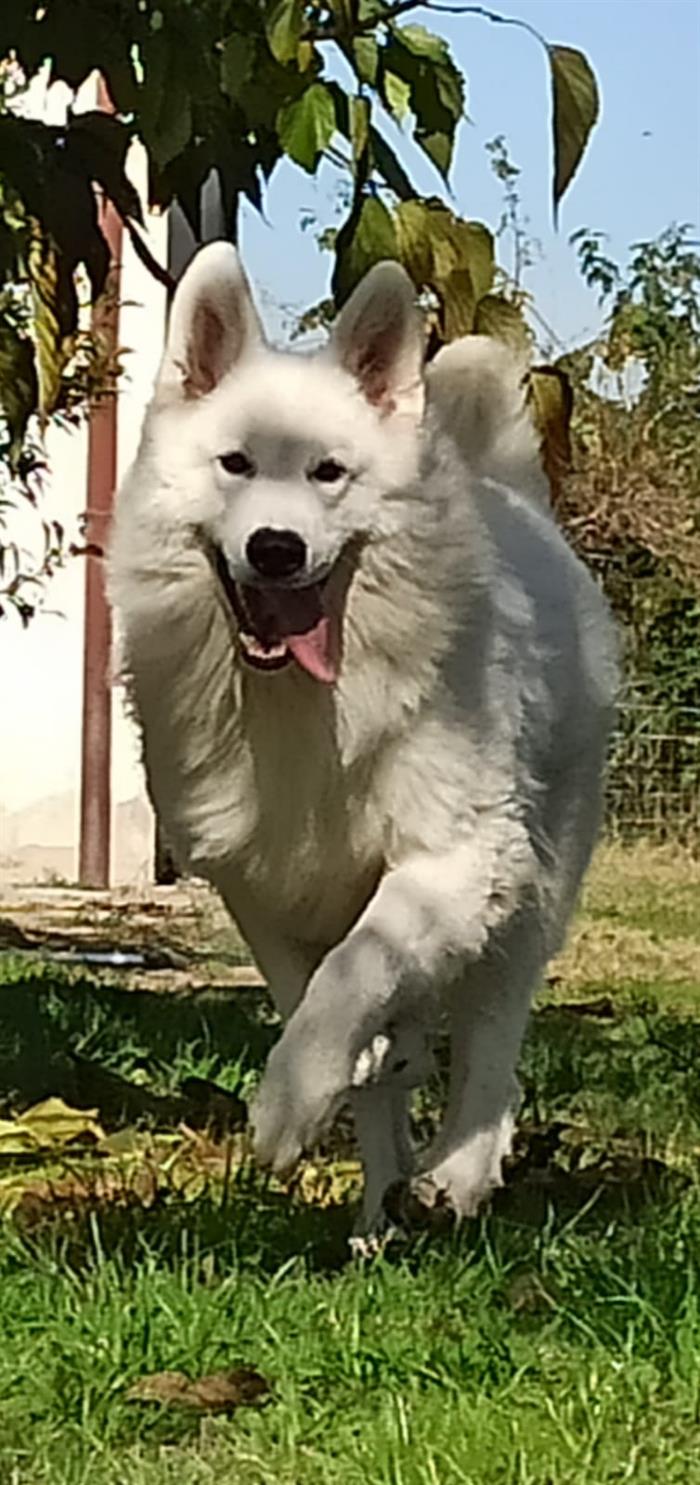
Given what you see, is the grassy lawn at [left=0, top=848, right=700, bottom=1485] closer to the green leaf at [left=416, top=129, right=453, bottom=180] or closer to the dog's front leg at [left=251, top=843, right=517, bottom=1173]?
the dog's front leg at [left=251, top=843, right=517, bottom=1173]

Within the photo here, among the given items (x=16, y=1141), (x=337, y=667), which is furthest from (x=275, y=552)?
(x=16, y=1141)

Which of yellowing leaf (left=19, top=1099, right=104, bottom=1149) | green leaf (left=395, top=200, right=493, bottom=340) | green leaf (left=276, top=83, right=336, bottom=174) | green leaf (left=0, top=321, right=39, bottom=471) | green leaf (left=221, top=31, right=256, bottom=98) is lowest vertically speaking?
yellowing leaf (left=19, top=1099, right=104, bottom=1149)

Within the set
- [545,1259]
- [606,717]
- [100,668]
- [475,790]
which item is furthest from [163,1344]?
[100,668]

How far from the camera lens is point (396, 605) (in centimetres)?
401

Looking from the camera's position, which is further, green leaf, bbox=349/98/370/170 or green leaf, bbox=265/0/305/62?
green leaf, bbox=349/98/370/170

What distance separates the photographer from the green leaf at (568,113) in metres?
2.87

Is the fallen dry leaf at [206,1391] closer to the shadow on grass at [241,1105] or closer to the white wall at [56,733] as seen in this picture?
the shadow on grass at [241,1105]

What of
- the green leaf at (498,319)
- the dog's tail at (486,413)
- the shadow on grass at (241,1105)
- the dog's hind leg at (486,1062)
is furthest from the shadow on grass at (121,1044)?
the green leaf at (498,319)

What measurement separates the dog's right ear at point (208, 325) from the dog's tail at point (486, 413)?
0.73m

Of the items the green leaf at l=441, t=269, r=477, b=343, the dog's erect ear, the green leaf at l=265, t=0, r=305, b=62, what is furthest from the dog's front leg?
the green leaf at l=265, t=0, r=305, b=62

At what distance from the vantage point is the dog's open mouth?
3.91 meters

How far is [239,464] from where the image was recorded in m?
3.90

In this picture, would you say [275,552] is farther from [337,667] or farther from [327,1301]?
[327,1301]

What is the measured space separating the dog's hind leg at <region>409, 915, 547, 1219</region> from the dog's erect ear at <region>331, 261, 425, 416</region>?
0.94 meters
